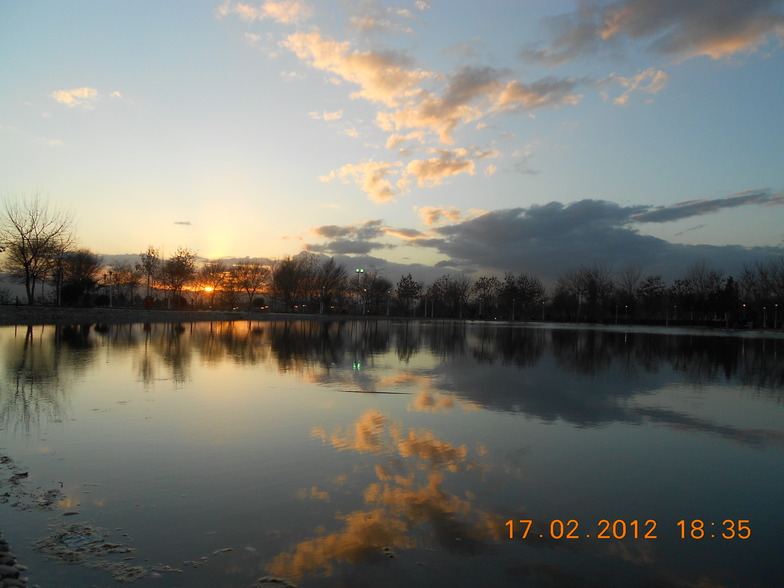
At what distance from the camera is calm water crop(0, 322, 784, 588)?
370cm

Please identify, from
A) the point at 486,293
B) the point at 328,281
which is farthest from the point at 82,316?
the point at 486,293

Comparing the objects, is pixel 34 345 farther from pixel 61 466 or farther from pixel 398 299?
pixel 398 299

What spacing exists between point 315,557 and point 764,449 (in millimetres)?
6645

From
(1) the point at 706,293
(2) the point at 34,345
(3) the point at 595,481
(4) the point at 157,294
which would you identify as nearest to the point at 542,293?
(1) the point at 706,293

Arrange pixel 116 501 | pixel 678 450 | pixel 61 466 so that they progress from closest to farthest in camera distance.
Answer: pixel 116 501 → pixel 61 466 → pixel 678 450

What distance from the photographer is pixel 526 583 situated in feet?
11.4

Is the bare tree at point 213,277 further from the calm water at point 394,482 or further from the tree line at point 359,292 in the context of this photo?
the calm water at point 394,482

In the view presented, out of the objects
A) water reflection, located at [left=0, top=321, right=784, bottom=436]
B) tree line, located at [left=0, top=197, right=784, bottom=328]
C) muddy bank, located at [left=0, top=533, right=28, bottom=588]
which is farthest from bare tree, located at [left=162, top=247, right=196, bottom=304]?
muddy bank, located at [left=0, top=533, right=28, bottom=588]

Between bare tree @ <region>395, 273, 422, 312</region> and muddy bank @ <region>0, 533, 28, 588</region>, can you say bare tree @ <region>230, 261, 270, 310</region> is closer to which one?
bare tree @ <region>395, 273, 422, 312</region>
